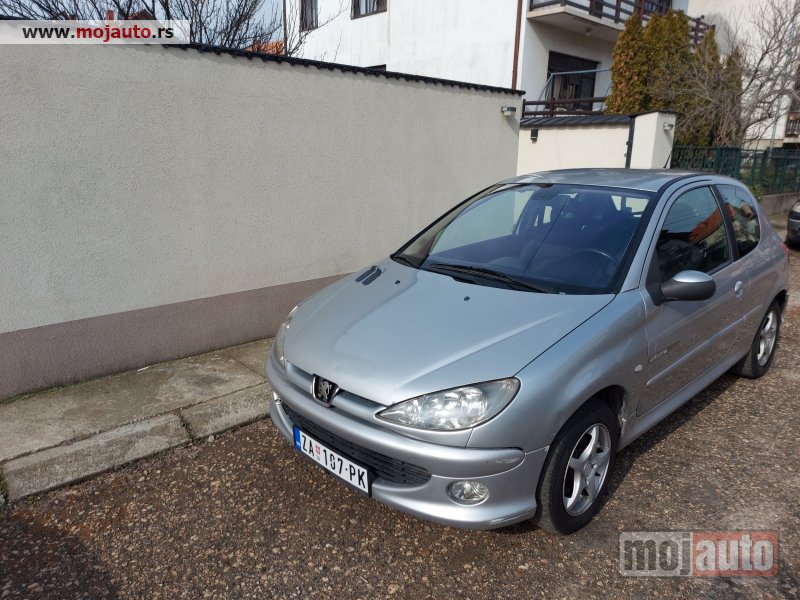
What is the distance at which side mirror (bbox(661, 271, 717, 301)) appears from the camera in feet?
9.02

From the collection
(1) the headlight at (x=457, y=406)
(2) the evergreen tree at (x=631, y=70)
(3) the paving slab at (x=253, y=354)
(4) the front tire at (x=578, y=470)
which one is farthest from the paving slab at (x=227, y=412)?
(2) the evergreen tree at (x=631, y=70)

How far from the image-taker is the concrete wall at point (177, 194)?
3.68 m

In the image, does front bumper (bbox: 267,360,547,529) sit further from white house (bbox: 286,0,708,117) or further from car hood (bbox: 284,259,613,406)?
white house (bbox: 286,0,708,117)

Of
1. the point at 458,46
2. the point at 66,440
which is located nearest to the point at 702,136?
the point at 458,46

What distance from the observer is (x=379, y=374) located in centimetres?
233

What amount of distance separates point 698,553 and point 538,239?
1.74m

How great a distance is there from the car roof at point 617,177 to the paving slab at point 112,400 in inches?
99.3

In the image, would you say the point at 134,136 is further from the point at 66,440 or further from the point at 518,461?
the point at 518,461

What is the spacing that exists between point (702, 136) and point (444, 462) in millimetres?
14422

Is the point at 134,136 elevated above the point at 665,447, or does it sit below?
above

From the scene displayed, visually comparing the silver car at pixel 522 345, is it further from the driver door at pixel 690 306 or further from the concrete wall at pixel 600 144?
the concrete wall at pixel 600 144

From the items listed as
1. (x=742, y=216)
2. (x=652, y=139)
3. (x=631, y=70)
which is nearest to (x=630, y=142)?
(x=652, y=139)

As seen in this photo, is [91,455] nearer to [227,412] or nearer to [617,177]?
[227,412]

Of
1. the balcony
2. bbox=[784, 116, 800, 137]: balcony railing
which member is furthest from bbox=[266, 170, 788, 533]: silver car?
bbox=[784, 116, 800, 137]: balcony railing
